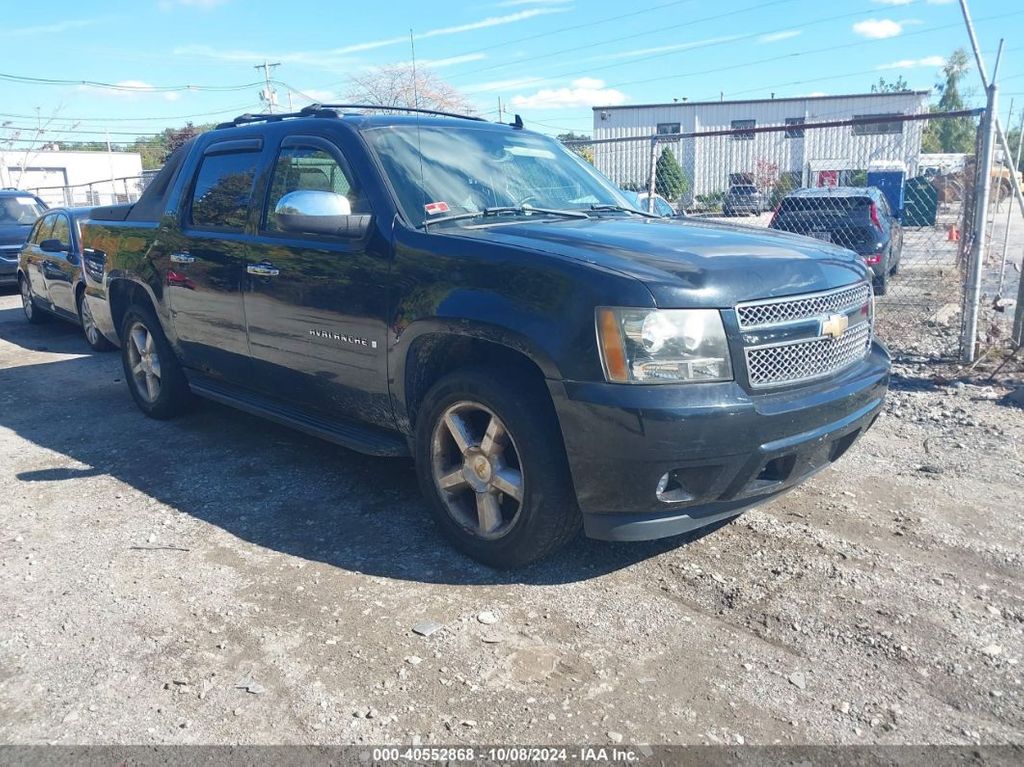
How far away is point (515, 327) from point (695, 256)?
0.80 metres

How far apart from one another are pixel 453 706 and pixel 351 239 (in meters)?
2.30

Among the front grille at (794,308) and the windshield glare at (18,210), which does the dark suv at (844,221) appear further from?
the windshield glare at (18,210)

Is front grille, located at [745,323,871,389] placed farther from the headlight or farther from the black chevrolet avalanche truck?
the headlight

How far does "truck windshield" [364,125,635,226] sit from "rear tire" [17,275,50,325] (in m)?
9.00

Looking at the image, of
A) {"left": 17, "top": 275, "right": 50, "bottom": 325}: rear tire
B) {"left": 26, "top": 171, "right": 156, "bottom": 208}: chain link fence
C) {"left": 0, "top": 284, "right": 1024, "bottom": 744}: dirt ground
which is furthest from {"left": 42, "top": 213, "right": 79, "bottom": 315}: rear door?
{"left": 0, "top": 284, "right": 1024, "bottom": 744}: dirt ground

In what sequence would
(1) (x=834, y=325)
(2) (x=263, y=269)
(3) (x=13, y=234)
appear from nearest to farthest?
1. (1) (x=834, y=325)
2. (2) (x=263, y=269)
3. (3) (x=13, y=234)

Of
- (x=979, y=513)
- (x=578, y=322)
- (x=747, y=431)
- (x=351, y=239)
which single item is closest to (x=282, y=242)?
(x=351, y=239)

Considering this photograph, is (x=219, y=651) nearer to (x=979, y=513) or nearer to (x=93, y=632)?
(x=93, y=632)

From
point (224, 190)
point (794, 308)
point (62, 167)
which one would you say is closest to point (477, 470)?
point (794, 308)

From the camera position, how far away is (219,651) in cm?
320

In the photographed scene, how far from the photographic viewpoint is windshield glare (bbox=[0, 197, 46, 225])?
15891 millimetres

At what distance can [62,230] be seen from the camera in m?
10.4

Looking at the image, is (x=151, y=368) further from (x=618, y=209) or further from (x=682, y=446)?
(x=682, y=446)

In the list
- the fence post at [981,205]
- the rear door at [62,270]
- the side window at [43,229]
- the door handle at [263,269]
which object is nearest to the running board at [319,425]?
the door handle at [263,269]
